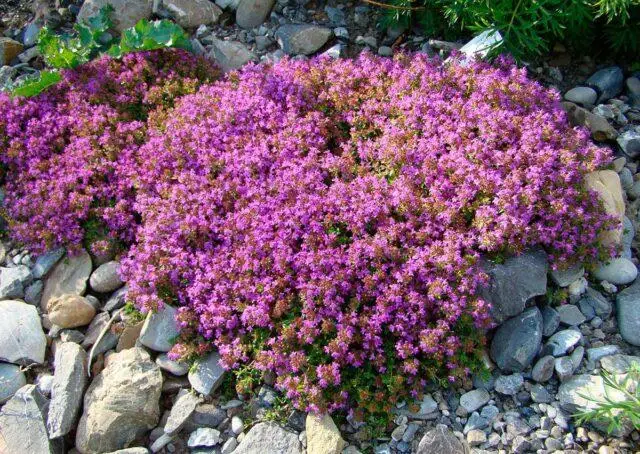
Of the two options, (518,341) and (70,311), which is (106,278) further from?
(518,341)

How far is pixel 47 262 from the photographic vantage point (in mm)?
5355

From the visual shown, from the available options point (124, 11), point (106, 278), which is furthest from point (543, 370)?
point (124, 11)

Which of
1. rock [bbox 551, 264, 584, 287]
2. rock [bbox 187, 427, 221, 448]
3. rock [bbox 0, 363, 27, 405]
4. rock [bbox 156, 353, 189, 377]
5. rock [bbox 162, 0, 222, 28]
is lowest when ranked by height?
rock [bbox 551, 264, 584, 287]

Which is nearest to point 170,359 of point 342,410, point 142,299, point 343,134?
point 142,299

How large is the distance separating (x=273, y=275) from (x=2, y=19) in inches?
228

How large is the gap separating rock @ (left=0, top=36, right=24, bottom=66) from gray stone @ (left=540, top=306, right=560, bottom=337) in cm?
660

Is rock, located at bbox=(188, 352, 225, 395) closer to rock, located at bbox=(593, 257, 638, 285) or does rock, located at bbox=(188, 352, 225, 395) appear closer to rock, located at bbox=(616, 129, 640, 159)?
rock, located at bbox=(593, 257, 638, 285)

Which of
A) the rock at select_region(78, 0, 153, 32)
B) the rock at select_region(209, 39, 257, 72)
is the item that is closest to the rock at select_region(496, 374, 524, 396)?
the rock at select_region(209, 39, 257, 72)

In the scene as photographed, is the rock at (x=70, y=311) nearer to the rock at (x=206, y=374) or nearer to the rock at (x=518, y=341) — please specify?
the rock at (x=206, y=374)

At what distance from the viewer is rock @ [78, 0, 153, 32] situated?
7.08 metres

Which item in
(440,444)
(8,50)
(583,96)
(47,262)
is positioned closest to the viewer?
(440,444)

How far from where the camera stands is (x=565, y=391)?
4074 mm

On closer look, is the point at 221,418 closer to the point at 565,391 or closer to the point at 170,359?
the point at 170,359

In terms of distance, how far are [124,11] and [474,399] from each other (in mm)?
5782
